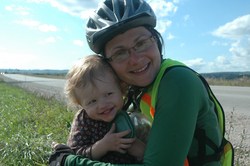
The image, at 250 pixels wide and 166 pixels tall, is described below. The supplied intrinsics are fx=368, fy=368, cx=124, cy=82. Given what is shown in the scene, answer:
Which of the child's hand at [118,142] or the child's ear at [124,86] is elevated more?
the child's ear at [124,86]

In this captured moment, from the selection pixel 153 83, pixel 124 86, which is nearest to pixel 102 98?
pixel 124 86

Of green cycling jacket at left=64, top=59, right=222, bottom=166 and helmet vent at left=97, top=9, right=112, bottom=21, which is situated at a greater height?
helmet vent at left=97, top=9, right=112, bottom=21

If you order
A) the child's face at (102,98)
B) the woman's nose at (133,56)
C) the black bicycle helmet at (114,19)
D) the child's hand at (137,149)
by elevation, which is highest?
the black bicycle helmet at (114,19)

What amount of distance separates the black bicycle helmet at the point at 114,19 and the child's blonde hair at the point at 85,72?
9 cm

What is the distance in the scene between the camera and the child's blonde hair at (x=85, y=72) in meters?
2.50

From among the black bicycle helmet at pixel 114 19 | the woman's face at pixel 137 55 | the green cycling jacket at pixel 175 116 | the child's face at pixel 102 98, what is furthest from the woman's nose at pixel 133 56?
the green cycling jacket at pixel 175 116

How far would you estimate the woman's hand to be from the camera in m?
2.29

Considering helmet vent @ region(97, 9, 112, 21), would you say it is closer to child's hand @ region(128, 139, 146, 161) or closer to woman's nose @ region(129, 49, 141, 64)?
woman's nose @ region(129, 49, 141, 64)

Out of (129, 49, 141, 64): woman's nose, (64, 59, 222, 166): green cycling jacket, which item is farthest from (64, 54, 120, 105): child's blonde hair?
(64, 59, 222, 166): green cycling jacket

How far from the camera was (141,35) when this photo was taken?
2.32 meters

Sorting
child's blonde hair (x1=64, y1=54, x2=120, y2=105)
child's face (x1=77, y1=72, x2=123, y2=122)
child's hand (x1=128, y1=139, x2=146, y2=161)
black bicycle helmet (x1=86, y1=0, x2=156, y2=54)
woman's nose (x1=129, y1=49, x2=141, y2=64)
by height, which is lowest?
child's hand (x1=128, y1=139, x2=146, y2=161)

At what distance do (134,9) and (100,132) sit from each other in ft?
2.82

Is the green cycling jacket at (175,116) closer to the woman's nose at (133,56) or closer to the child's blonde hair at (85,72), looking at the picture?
the woman's nose at (133,56)

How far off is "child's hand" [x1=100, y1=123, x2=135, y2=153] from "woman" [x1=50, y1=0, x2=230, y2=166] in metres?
0.16
